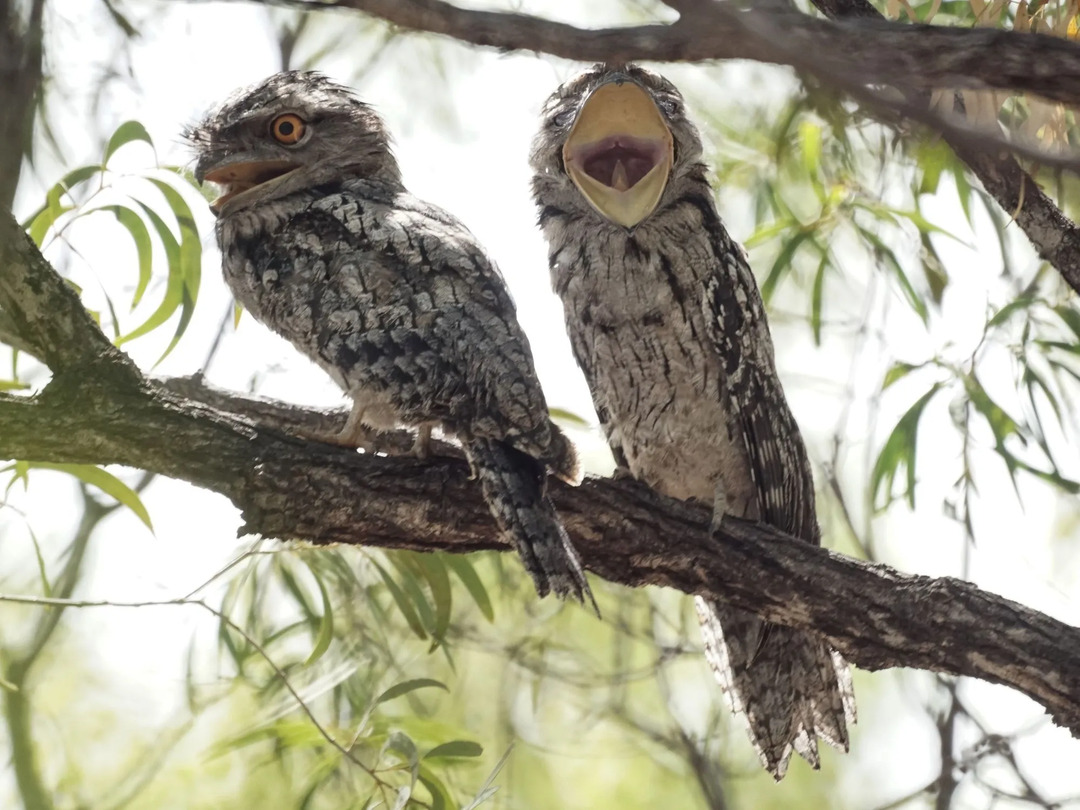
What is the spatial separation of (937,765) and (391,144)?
262 cm

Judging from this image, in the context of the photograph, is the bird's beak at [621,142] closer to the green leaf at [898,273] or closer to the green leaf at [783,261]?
the green leaf at [783,261]

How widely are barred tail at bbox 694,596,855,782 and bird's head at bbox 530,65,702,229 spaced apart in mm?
1150

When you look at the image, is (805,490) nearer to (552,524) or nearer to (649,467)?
(649,467)

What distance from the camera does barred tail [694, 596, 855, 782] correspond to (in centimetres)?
290

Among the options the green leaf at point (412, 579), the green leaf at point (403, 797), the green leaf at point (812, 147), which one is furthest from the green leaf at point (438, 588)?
the green leaf at point (812, 147)

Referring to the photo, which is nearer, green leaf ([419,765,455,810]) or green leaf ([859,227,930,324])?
green leaf ([419,765,455,810])

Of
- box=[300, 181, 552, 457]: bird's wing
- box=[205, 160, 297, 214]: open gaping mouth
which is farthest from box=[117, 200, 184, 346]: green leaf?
box=[300, 181, 552, 457]: bird's wing

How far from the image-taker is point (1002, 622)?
2.38m

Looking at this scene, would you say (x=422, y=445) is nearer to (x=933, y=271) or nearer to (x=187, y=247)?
(x=187, y=247)

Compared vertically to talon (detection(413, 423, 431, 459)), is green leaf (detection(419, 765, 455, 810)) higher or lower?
lower

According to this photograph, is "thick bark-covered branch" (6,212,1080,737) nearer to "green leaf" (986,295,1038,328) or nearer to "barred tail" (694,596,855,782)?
"barred tail" (694,596,855,782)

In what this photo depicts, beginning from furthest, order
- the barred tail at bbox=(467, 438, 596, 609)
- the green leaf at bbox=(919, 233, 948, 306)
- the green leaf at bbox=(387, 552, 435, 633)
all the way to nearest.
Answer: the green leaf at bbox=(919, 233, 948, 306)
the green leaf at bbox=(387, 552, 435, 633)
the barred tail at bbox=(467, 438, 596, 609)

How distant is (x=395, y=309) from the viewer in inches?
92.0

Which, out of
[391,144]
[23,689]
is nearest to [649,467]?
[391,144]
